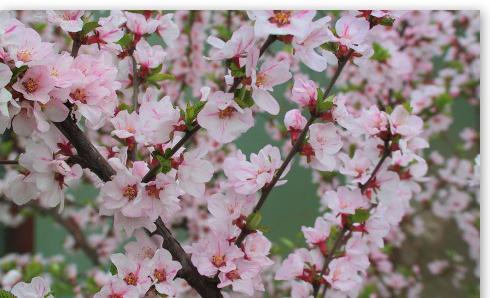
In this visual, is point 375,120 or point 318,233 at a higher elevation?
point 375,120

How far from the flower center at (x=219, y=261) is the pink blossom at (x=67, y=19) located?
35 cm

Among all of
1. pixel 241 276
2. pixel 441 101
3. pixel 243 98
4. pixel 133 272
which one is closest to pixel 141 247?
pixel 133 272

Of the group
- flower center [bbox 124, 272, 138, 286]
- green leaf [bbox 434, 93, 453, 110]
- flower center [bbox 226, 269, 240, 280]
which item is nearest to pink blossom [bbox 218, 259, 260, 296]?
flower center [bbox 226, 269, 240, 280]

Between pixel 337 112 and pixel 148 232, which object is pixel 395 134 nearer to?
pixel 337 112

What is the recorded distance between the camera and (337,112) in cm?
84

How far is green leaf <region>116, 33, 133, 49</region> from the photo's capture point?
3.27 ft

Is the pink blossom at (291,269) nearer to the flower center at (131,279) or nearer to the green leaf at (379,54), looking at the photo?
the flower center at (131,279)

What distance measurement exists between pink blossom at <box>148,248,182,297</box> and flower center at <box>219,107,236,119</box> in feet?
0.63

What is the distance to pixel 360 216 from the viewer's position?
0.97 meters

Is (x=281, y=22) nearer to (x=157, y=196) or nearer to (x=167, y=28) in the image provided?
(x=157, y=196)

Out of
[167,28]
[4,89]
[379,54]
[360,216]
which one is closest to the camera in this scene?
[4,89]

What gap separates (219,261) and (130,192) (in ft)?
0.49

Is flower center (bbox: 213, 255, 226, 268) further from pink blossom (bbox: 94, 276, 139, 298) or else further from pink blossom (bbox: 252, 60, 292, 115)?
pink blossom (bbox: 252, 60, 292, 115)

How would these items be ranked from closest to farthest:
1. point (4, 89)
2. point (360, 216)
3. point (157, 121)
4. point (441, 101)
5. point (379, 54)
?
point (4, 89) < point (157, 121) < point (360, 216) < point (379, 54) < point (441, 101)
